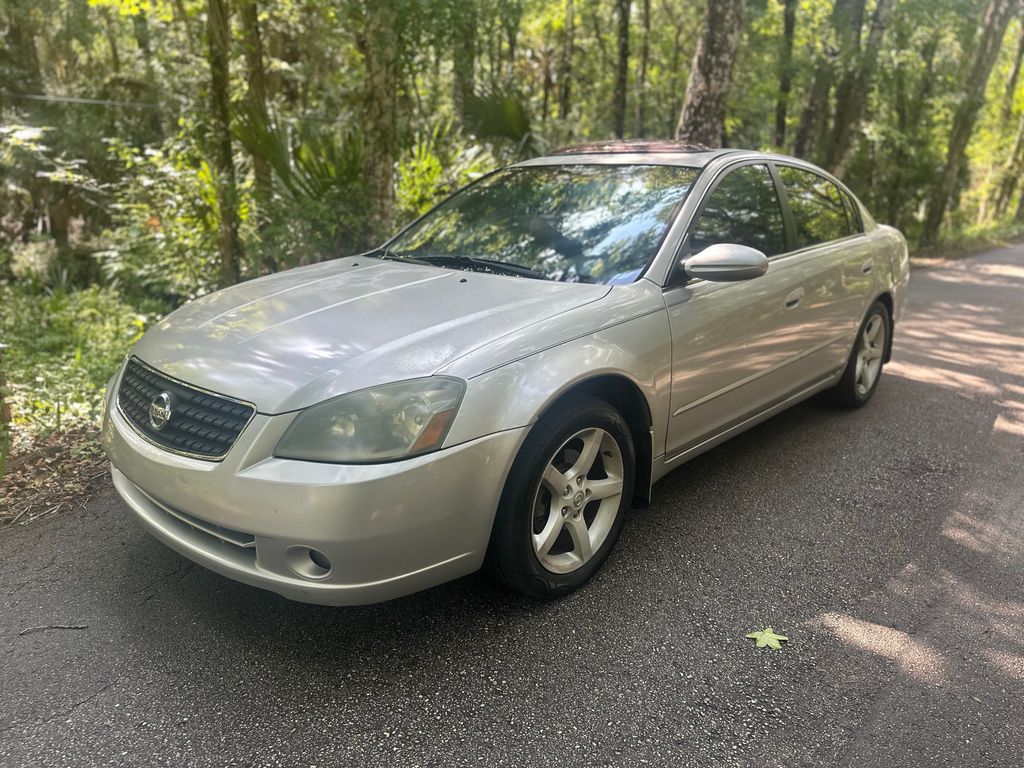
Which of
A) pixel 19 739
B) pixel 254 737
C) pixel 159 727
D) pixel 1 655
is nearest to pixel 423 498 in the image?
pixel 254 737

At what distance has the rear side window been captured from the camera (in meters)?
4.25

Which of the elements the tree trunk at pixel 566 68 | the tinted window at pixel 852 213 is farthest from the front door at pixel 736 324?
the tree trunk at pixel 566 68

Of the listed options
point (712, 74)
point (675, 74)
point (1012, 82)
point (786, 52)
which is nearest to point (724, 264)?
point (712, 74)

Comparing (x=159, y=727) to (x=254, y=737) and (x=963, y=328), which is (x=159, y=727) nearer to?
(x=254, y=737)

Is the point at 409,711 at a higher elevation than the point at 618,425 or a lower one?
lower

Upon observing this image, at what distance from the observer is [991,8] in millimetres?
15289

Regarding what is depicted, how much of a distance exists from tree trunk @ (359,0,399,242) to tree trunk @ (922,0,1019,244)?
13.4 meters

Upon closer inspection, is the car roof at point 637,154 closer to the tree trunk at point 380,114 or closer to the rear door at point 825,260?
the rear door at point 825,260

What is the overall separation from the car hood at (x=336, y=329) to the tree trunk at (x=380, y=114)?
3.56m

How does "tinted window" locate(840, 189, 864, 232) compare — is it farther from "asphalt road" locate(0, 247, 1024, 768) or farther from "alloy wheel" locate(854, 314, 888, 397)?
"asphalt road" locate(0, 247, 1024, 768)

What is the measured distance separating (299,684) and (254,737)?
244mm

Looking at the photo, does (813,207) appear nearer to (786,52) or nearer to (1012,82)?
(786,52)

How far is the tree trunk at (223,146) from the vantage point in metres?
6.56

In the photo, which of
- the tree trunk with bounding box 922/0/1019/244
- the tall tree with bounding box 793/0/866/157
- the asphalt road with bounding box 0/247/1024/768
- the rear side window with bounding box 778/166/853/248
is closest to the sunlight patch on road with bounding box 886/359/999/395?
the rear side window with bounding box 778/166/853/248
